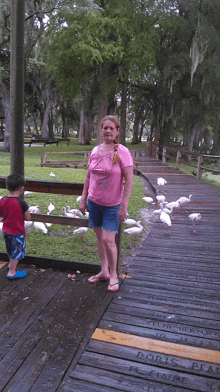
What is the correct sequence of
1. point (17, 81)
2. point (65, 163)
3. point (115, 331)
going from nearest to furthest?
1. point (115, 331)
2. point (17, 81)
3. point (65, 163)

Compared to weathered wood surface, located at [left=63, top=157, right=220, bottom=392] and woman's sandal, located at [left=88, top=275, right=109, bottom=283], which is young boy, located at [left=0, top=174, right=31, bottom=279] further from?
weathered wood surface, located at [left=63, top=157, right=220, bottom=392]

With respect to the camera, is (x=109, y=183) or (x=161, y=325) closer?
(x=161, y=325)

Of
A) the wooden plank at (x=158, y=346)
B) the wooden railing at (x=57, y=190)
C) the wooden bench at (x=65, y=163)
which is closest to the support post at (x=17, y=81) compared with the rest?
the wooden railing at (x=57, y=190)

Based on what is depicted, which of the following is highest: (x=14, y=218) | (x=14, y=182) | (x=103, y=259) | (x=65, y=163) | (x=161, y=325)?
(x=14, y=182)

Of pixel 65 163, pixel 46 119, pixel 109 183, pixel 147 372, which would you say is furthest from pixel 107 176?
pixel 46 119

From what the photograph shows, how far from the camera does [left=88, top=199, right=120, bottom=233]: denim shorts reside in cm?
329

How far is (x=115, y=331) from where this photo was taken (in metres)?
2.75

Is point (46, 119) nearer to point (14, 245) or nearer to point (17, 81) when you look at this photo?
point (17, 81)

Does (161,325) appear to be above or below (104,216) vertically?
below

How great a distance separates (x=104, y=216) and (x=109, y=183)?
36 cm

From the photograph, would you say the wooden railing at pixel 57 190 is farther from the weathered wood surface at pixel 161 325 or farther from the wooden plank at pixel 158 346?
the wooden plank at pixel 158 346

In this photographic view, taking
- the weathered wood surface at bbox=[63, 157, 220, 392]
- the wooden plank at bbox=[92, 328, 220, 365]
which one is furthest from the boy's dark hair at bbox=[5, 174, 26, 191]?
the wooden plank at bbox=[92, 328, 220, 365]

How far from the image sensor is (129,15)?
19.2 metres

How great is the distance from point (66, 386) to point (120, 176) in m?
1.89
